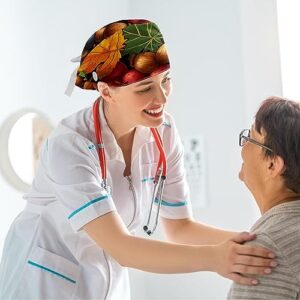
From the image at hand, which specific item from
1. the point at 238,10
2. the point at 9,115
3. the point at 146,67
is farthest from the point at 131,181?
the point at 238,10

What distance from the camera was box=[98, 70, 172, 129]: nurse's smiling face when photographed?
1.48 metres

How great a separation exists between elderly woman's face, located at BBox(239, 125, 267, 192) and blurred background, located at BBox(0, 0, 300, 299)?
1.15m

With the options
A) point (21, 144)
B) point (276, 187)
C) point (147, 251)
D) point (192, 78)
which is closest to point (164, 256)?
point (147, 251)

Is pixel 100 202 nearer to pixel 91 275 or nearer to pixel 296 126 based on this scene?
pixel 91 275

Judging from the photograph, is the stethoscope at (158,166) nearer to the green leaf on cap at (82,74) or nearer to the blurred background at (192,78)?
the green leaf on cap at (82,74)

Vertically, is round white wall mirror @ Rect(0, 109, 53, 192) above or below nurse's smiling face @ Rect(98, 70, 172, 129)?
below

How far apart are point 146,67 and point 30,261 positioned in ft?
1.94

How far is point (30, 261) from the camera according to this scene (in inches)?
61.0

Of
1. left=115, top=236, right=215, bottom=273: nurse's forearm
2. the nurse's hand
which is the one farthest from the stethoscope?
the nurse's hand

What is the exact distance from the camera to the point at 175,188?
5.78 feet

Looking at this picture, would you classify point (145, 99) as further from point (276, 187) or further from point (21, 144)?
point (21, 144)

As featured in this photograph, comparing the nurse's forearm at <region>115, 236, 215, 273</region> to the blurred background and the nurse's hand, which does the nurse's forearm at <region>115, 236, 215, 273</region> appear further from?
the blurred background

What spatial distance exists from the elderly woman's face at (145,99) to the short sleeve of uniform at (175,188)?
0.74ft

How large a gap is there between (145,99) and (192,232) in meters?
0.48
